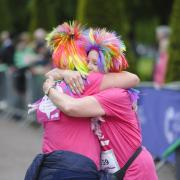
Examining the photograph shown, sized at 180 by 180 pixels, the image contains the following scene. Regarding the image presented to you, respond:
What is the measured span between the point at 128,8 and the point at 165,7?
1560mm

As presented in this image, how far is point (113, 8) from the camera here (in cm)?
1536

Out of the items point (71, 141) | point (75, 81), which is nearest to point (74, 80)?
point (75, 81)

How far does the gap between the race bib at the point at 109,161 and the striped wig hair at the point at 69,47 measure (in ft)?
1.71

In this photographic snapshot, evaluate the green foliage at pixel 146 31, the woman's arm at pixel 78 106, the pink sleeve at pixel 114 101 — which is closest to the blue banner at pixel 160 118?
the pink sleeve at pixel 114 101

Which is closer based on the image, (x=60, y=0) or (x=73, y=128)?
A: (x=73, y=128)

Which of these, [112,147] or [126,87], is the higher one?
[126,87]

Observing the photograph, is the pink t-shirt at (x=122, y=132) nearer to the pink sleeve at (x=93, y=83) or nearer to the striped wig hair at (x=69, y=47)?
the pink sleeve at (x=93, y=83)

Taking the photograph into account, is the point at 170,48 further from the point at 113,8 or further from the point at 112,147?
the point at 112,147

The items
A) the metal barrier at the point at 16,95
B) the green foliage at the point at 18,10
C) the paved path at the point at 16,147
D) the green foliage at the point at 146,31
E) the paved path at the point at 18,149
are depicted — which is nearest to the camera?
the paved path at the point at 18,149

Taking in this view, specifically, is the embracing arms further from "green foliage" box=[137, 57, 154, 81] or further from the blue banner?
"green foliage" box=[137, 57, 154, 81]

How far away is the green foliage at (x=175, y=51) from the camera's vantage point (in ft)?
41.6

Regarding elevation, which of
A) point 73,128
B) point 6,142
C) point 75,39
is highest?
point 75,39

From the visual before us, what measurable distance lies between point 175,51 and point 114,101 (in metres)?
9.61

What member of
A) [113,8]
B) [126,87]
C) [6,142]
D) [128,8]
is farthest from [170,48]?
[128,8]
